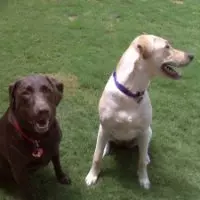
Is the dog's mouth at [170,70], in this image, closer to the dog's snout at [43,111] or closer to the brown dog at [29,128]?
the brown dog at [29,128]

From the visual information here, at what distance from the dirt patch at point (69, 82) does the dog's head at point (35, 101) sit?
1.35m

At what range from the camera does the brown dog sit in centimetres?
269

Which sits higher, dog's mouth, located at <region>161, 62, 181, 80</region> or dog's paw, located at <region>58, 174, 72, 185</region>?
dog's mouth, located at <region>161, 62, 181, 80</region>

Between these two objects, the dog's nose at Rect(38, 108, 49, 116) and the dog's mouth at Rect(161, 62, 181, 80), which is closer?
the dog's nose at Rect(38, 108, 49, 116)

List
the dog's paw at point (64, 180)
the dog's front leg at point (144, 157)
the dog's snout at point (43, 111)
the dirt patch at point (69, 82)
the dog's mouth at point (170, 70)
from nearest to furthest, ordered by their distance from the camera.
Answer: the dog's snout at point (43, 111) → the dog's mouth at point (170, 70) → the dog's front leg at point (144, 157) → the dog's paw at point (64, 180) → the dirt patch at point (69, 82)

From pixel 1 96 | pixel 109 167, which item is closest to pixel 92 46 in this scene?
pixel 1 96

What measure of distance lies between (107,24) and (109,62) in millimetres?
871

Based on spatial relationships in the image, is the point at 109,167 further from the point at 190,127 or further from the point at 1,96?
the point at 1,96

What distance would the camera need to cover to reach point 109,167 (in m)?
3.49

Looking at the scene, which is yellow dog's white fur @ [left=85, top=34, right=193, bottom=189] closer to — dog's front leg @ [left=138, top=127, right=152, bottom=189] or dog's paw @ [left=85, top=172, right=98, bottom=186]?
dog's front leg @ [left=138, top=127, right=152, bottom=189]

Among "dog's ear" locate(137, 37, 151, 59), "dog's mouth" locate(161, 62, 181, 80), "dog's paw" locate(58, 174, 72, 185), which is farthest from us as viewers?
"dog's paw" locate(58, 174, 72, 185)

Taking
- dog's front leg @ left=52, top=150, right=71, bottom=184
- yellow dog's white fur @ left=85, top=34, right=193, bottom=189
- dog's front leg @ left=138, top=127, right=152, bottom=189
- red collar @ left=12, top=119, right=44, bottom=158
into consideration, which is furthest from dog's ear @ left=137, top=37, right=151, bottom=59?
dog's front leg @ left=52, top=150, right=71, bottom=184

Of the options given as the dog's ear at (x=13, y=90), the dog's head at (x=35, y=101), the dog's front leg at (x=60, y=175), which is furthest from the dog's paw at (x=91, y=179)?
the dog's ear at (x=13, y=90)

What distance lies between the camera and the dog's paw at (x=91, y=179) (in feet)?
10.9
